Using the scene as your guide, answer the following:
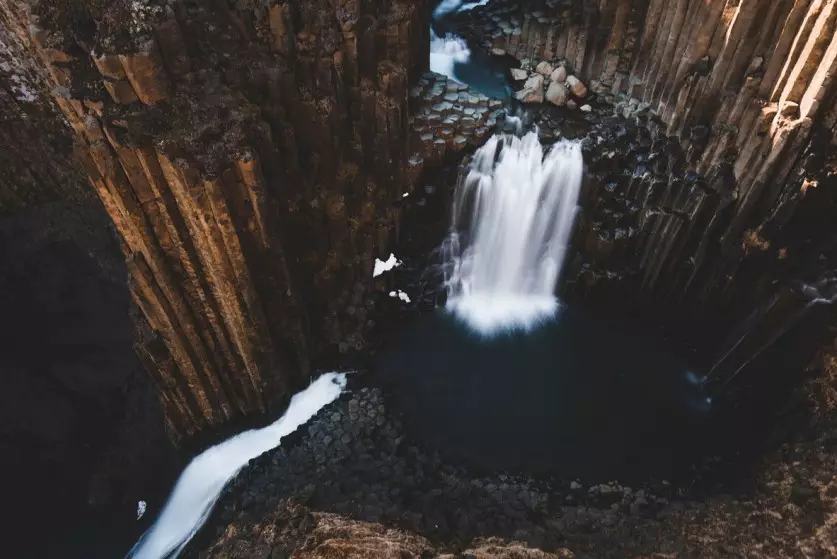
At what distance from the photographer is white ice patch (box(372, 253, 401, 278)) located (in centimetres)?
1156

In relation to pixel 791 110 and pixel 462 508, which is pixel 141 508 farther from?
pixel 791 110

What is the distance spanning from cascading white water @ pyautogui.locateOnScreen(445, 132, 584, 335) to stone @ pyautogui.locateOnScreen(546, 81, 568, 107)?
1.33 m

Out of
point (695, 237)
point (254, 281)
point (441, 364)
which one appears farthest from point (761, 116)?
point (254, 281)

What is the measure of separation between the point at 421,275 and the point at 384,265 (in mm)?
823

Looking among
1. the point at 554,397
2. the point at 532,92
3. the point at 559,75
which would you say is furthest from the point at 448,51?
the point at 554,397

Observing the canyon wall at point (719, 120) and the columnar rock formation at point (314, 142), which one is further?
the canyon wall at point (719, 120)

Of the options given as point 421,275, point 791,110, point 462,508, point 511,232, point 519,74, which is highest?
point 791,110

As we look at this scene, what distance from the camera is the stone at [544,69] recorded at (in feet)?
41.0

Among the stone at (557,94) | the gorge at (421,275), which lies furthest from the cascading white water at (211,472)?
the stone at (557,94)

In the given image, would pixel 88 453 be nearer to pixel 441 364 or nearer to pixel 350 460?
pixel 350 460

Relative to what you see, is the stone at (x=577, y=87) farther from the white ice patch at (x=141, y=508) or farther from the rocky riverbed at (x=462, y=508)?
the white ice patch at (x=141, y=508)

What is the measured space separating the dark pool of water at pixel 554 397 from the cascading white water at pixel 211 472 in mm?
1423

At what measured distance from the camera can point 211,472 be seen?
10.5 meters

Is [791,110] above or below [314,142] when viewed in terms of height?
above
